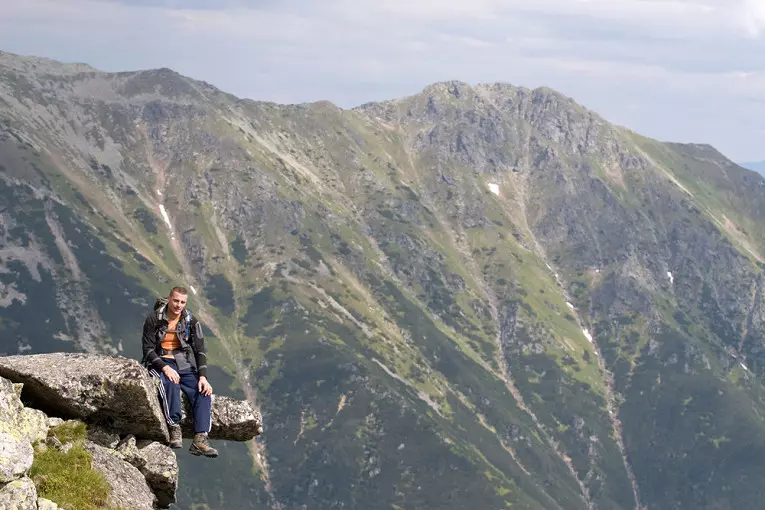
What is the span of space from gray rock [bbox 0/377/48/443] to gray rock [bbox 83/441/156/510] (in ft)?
7.71

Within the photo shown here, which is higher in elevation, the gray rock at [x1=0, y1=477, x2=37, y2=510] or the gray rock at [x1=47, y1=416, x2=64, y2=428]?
the gray rock at [x1=47, y1=416, x2=64, y2=428]

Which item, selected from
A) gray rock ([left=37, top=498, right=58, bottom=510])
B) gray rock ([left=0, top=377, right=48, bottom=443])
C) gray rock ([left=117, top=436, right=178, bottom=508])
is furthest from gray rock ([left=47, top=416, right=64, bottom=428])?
gray rock ([left=37, top=498, right=58, bottom=510])

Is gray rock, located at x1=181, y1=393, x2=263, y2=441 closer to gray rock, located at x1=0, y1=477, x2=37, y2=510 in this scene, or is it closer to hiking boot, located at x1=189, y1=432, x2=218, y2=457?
hiking boot, located at x1=189, y1=432, x2=218, y2=457

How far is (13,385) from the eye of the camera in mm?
24938

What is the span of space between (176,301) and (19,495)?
8.77m

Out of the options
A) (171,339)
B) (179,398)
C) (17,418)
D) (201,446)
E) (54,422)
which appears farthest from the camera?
(201,446)

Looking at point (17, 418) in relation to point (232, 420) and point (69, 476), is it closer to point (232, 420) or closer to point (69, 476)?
point (69, 476)

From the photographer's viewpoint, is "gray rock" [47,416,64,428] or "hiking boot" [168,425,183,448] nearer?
"gray rock" [47,416,64,428]

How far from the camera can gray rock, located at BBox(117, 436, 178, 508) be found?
28.9 metres

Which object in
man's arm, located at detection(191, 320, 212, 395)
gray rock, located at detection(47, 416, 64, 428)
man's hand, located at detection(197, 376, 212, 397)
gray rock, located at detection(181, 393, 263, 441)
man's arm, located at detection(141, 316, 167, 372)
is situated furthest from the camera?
gray rock, located at detection(181, 393, 263, 441)

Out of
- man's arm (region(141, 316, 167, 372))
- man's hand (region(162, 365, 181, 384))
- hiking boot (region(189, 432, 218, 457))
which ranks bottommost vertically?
hiking boot (region(189, 432, 218, 457))

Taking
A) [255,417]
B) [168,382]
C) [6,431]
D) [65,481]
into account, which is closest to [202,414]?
[168,382]

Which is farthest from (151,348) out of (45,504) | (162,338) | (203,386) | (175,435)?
(45,504)

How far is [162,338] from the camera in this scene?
28.8 m
